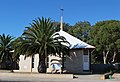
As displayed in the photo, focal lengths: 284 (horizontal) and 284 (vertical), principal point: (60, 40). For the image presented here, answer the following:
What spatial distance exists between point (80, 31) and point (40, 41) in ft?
142

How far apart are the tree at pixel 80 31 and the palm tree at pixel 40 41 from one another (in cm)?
3945

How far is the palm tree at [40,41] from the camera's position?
31594 mm

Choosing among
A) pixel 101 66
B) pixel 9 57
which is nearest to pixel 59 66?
pixel 9 57

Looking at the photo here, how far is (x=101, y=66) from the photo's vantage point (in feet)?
161

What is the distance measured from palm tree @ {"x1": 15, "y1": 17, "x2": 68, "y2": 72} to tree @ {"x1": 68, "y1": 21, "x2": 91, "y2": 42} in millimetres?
39454

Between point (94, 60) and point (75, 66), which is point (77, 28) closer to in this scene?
point (94, 60)

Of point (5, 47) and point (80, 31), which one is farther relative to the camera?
point (80, 31)

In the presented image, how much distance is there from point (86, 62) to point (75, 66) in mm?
1583

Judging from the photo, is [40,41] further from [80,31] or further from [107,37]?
[80,31]

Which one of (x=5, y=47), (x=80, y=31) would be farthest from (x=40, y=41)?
(x=80, y=31)

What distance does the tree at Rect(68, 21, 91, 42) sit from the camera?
7281 centimetres

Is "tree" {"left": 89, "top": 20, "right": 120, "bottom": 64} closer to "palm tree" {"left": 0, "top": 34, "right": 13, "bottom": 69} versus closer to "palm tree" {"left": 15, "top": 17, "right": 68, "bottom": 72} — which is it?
"palm tree" {"left": 0, "top": 34, "right": 13, "bottom": 69}

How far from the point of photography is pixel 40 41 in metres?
31.6

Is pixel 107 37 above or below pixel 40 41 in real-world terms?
above
